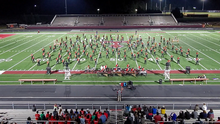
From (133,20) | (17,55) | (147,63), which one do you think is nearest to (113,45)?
(147,63)

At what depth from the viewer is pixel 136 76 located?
17.6m

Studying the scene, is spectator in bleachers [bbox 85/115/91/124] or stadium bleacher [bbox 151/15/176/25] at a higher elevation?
stadium bleacher [bbox 151/15/176/25]

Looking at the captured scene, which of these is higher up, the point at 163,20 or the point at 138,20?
the point at 138,20

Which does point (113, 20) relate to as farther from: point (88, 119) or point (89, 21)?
point (88, 119)

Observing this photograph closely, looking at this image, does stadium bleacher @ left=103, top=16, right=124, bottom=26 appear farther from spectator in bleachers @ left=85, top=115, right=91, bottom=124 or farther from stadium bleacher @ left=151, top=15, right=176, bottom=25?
spectator in bleachers @ left=85, top=115, right=91, bottom=124

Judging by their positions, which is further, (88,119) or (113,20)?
(113,20)

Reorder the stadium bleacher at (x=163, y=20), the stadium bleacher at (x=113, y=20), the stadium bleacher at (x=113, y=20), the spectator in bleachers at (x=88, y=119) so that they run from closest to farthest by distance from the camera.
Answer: the spectator in bleachers at (x=88, y=119)
the stadium bleacher at (x=163, y=20)
the stadium bleacher at (x=113, y=20)
the stadium bleacher at (x=113, y=20)

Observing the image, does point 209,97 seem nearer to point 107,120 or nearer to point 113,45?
point 107,120

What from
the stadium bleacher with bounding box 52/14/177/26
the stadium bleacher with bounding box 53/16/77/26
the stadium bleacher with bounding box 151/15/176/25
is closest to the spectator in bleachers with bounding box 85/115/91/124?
the stadium bleacher with bounding box 52/14/177/26

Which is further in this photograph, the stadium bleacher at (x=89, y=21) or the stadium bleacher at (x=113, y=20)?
the stadium bleacher at (x=113, y=20)

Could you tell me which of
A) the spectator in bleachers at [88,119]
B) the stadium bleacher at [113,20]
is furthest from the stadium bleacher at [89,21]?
the spectator in bleachers at [88,119]

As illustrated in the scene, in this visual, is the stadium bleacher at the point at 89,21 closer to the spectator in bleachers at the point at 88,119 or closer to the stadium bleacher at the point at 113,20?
the stadium bleacher at the point at 113,20

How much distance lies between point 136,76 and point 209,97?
5985 mm

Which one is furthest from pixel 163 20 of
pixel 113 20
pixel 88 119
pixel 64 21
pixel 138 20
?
pixel 88 119
